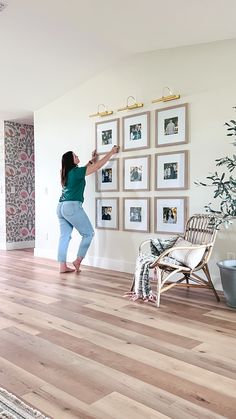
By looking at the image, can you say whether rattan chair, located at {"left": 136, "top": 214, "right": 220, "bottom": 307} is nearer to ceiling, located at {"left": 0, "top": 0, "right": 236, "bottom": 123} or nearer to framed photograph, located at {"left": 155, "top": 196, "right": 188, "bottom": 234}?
framed photograph, located at {"left": 155, "top": 196, "right": 188, "bottom": 234}

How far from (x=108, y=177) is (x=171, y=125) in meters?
1.16

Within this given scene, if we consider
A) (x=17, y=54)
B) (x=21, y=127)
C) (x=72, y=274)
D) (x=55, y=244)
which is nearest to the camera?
(x=17, y=54)

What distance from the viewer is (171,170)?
4.28 meters

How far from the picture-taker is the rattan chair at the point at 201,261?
3303 mm

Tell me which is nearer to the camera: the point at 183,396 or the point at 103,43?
the point at 183,396

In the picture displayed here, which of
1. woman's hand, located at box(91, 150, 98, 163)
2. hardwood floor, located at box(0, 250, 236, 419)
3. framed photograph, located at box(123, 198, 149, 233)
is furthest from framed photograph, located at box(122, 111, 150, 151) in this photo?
hardwood floor, located at box(0, 250, 236, 419)

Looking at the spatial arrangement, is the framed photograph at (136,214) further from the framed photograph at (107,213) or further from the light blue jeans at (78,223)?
the light blue jeans at (78,223)

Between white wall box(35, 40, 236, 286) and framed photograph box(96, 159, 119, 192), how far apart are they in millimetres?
105

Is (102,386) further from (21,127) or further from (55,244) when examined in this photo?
(21,127)

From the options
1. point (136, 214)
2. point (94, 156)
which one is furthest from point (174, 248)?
point (94, 156)

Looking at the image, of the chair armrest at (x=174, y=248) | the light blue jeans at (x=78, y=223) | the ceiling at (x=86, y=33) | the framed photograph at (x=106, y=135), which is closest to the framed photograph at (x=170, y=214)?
the chair armrest at (x=174, y=248)

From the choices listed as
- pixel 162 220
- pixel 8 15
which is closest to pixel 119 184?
pixel 162 220

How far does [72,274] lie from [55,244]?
4.11ft

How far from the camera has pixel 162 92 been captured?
4.38 meters
